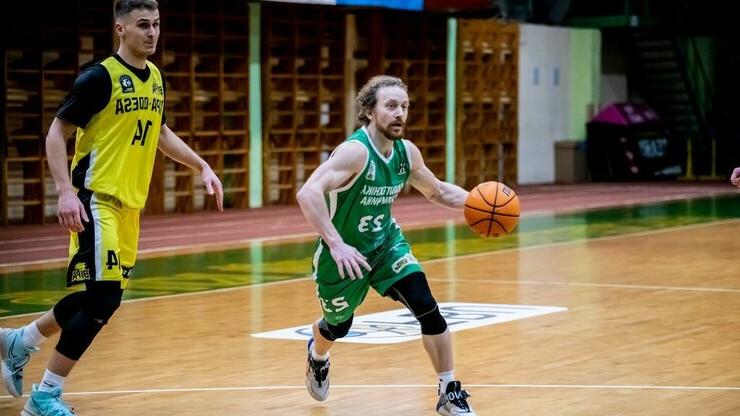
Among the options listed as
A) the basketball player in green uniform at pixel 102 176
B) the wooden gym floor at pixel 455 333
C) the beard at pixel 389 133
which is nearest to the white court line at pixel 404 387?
the wooden gym floor at pixel 455 333

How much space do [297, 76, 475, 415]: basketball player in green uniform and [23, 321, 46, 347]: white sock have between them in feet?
4.64

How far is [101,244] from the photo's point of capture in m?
→ 6.76

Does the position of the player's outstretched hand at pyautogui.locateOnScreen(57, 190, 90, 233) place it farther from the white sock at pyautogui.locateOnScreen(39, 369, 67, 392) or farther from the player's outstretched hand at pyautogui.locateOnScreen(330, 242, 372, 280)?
the player's outstretched hand at pyautogui.locateOnScreen(330, 242, 372, 280)

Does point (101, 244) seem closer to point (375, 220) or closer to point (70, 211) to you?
point (70, 211)

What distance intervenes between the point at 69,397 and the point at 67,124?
1.64 m

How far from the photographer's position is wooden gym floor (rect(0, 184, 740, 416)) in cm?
756

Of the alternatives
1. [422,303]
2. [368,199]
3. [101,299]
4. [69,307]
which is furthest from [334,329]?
[69,307]

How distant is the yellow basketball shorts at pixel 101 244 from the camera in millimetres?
6754

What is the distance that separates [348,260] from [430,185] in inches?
33.3

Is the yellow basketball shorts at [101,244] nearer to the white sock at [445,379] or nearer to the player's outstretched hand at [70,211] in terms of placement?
the player's outstretched hand at [70,211]

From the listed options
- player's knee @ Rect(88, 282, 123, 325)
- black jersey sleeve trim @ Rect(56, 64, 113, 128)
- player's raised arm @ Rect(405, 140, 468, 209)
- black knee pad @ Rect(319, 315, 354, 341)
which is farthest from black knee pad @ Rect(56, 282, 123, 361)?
Answer: player's raised arm @ Rect(405, 140, 468, 209)

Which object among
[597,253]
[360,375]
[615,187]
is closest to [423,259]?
[597,253]

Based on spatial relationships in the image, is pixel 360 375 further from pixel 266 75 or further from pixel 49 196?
pixel 266 75

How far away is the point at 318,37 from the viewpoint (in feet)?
80.7
